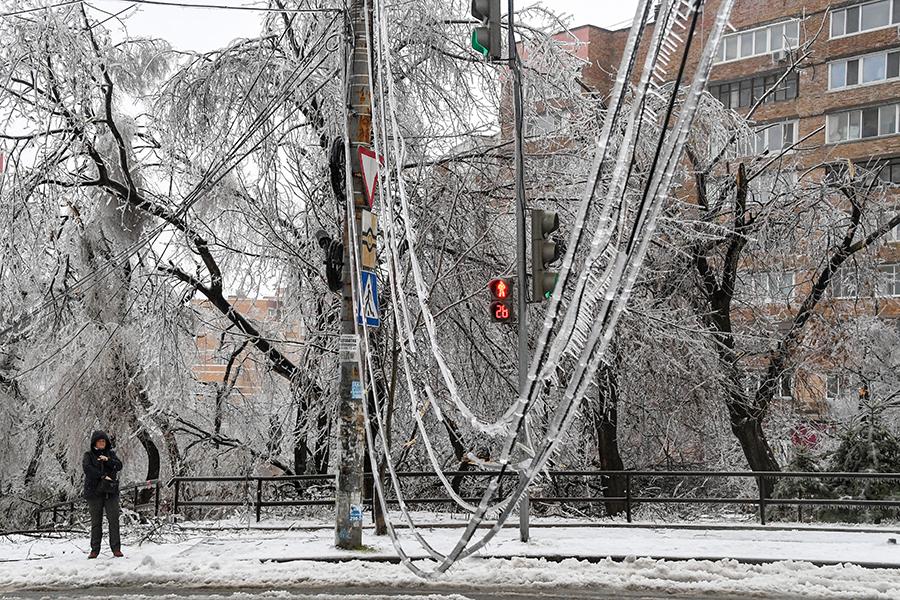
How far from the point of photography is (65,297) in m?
16.9

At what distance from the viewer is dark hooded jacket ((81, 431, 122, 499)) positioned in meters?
12.5

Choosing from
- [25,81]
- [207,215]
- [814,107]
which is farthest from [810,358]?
[814,107]

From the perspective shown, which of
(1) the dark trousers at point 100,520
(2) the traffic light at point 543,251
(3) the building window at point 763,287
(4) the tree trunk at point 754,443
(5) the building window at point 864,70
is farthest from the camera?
(5) the building window at point 864,70

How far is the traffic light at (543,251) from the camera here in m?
12.1

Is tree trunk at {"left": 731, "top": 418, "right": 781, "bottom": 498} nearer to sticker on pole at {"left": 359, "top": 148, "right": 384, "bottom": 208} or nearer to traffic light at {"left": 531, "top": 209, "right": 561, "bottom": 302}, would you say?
traffic light at {"left": 531, "top": 209, "right": 561, "bottom": 302}

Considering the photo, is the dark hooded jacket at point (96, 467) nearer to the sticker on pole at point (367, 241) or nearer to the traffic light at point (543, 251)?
the sticker on pole at point (367, 241)

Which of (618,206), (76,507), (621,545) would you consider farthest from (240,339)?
(618,206)

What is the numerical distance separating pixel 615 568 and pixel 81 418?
11494 millimetres

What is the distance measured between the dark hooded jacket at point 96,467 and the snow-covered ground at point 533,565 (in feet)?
2.87

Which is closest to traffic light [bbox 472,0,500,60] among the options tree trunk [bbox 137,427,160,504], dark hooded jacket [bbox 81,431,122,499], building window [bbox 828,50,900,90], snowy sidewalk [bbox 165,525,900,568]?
snowy sidewalk [bbox 165,525,900,568]

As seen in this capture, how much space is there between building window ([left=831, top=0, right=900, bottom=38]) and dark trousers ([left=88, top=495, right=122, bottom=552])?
130ft

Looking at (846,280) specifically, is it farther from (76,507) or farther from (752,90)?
(752,90)

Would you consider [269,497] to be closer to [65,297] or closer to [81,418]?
[81,418]

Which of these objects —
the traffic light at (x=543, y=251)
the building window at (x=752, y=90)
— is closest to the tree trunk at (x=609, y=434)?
the traffic light at (x=543, y=251)
